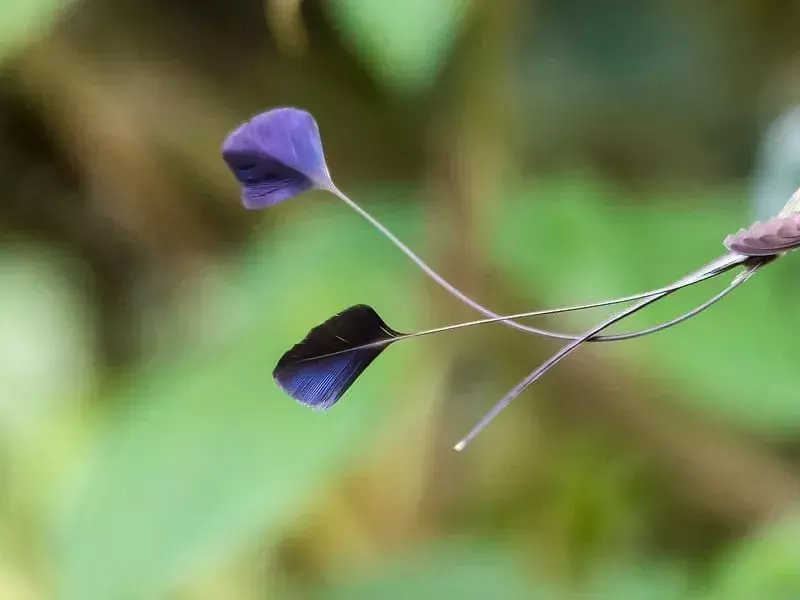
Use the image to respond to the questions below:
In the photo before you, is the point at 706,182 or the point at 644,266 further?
the point at 706,182

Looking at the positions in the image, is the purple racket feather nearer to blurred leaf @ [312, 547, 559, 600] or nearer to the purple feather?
the purple feather

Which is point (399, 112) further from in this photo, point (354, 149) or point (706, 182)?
point (706, 182)

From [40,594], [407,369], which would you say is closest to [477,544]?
[407,369]

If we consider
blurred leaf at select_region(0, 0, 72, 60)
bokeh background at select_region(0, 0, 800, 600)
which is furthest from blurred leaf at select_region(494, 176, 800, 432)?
blurred leaf at select_region(0, 0, 72, 60)

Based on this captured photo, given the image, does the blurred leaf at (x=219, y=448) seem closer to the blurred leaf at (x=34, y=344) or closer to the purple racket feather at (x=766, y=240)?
the blurred leaf at (x=34, y=344)

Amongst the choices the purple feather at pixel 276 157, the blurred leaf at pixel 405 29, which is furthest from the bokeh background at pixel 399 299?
the purple feather at pixel 276 157

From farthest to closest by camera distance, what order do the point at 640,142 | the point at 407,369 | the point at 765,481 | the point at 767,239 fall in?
the point at 640,142 → the point at 765,481 → the point at 407,369 → the point at 767,239

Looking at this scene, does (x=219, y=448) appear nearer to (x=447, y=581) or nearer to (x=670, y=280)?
(x=447, y=581)
